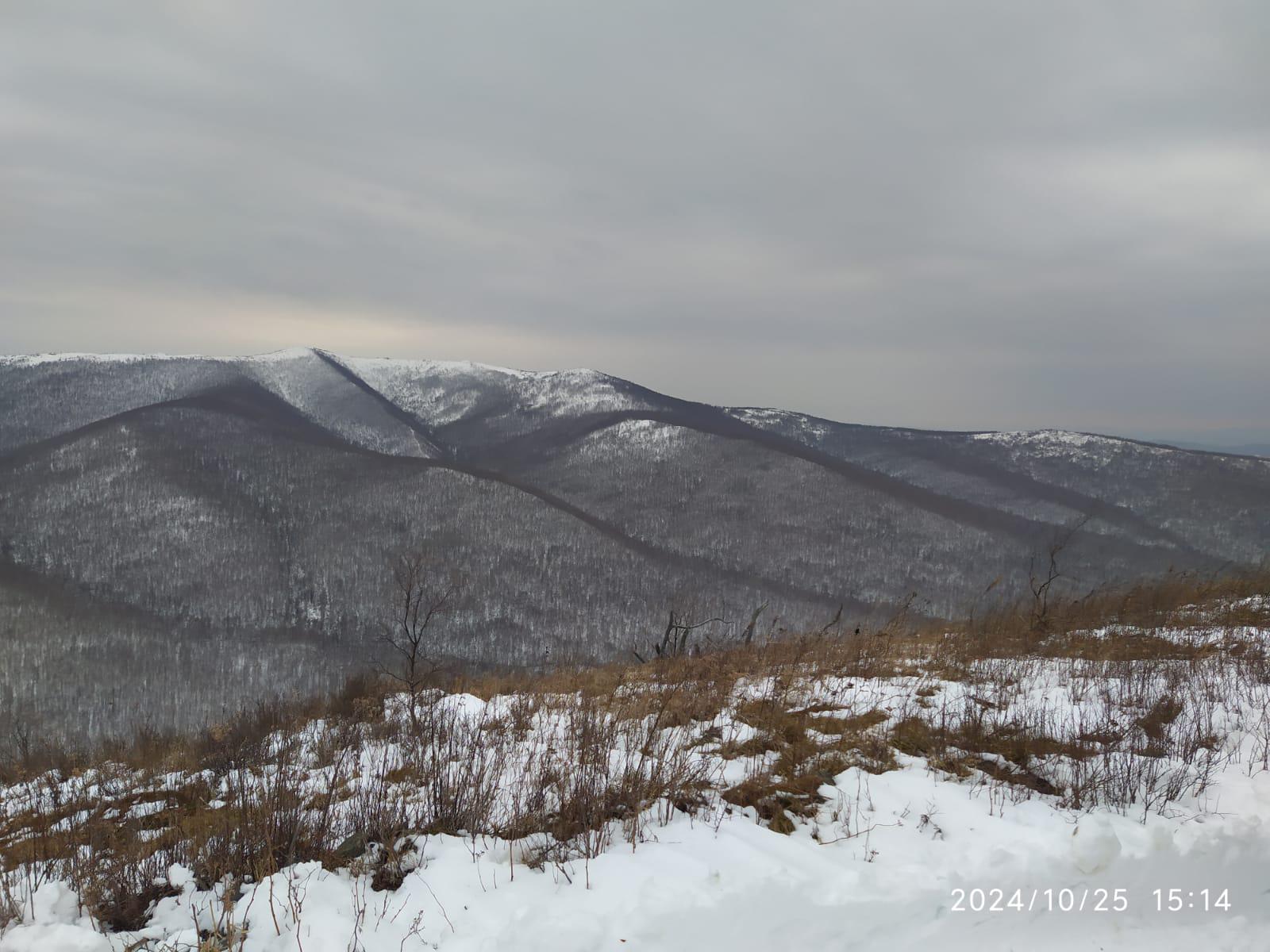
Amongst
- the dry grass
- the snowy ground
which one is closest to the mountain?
the dry grass

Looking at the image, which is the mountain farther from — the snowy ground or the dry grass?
the snowy ground

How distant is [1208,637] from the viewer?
895 centimetres

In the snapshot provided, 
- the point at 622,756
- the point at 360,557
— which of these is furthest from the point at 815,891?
the point at 360,557

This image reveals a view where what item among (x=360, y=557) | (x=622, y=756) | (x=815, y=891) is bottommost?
(x=360, y=557)

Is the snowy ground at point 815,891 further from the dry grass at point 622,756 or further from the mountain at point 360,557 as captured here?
the mountain at point 360,557

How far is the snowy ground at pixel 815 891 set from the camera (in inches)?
125

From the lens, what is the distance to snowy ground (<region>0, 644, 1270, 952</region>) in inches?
125

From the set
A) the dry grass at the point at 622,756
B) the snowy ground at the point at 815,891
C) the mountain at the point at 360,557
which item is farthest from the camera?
the mountain at the point at 360,557

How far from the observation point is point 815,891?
139 inches

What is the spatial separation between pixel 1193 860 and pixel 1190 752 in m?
1.27

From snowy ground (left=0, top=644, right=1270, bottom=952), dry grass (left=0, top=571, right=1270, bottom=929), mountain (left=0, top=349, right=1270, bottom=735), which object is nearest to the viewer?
snowy ground (left=0, top=644, right=1270, bottom=952)

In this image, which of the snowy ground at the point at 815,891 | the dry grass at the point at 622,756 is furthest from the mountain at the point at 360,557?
the snowy ground at the point at 815,891

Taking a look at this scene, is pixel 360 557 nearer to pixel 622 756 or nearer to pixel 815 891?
pixel 622 756

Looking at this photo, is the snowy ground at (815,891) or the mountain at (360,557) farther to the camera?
the mountain at (360,557)
